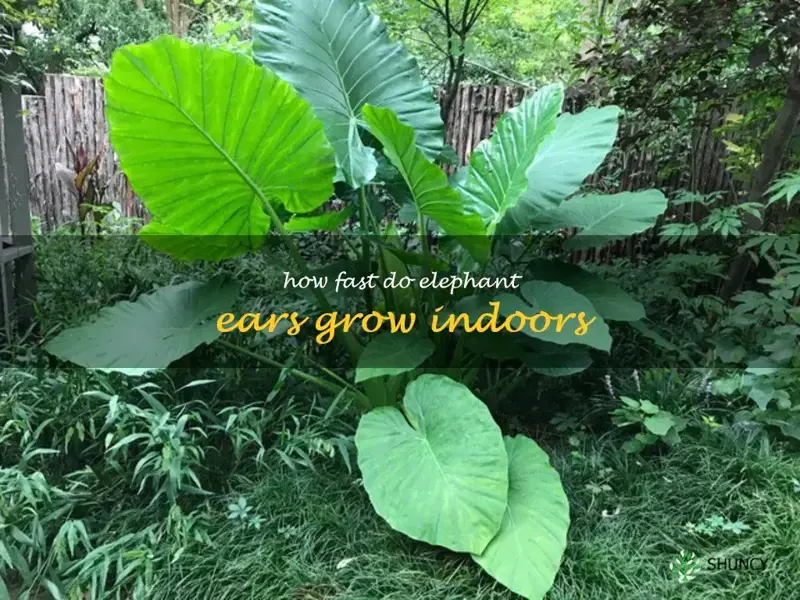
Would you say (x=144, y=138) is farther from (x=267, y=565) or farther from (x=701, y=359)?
(x=701, y=359)

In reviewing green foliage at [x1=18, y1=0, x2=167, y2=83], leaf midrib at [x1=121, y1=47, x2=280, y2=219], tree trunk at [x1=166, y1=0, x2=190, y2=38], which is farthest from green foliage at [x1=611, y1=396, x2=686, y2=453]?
tree trunk at [x1=166, y1=0, x2=190, y2=38]

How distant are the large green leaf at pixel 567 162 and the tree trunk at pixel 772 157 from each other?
774 mm

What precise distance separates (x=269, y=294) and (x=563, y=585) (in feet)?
6.07

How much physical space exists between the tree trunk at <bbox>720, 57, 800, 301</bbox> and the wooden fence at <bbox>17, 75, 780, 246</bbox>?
0.80m

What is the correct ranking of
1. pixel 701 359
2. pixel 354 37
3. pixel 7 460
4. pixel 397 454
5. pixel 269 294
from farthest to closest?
pixel 269 294, pixel 701 359, pixel 354 37, pixel 7 460, pixel 397 454

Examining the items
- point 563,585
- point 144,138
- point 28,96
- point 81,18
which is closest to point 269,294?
point 144,138

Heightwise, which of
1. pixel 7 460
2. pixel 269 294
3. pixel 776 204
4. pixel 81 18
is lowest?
pixel 7 460

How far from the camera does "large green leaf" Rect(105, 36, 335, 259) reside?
152cm

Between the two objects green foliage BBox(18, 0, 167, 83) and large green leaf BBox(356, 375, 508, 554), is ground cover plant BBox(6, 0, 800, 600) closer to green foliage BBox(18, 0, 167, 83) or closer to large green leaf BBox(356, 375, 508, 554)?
large green leaf BBox(356, 375, 508, 554)

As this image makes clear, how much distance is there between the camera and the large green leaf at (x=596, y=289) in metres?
1.98

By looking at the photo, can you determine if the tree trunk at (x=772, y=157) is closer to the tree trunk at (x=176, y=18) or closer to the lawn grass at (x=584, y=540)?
the lawn grass at (x=584, y=540)

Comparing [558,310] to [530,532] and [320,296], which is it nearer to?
[530,532]

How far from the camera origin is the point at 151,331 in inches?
75.2

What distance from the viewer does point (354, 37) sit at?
216 cm
